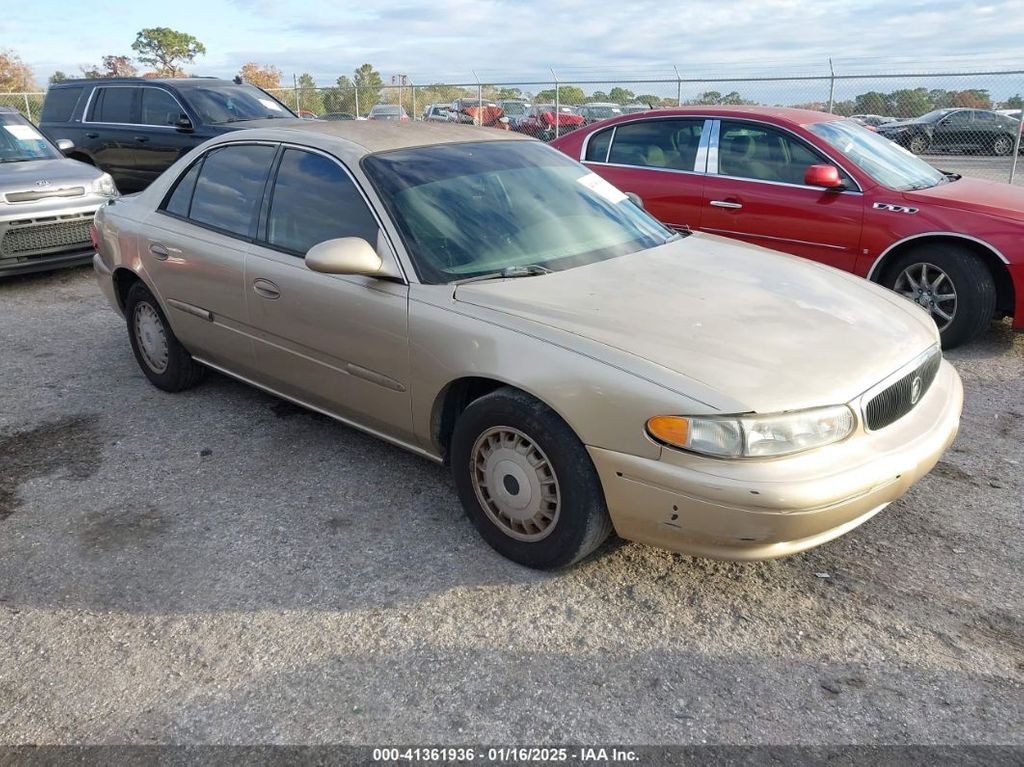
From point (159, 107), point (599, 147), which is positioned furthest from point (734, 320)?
point (159, 107)

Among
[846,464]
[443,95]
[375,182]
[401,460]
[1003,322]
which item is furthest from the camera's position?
[443,95]

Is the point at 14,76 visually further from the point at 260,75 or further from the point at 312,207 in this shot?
the point at 312,207

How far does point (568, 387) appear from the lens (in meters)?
2.81

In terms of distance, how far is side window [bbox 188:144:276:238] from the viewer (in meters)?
4.08

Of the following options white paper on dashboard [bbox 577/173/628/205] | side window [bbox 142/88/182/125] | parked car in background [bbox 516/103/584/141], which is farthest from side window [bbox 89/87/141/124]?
parked car in background [bbox 516/103/584/141]

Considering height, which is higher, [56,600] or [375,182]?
[375,182]

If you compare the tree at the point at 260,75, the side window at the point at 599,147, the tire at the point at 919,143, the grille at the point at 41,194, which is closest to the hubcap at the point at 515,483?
the side window at the point at 599,147

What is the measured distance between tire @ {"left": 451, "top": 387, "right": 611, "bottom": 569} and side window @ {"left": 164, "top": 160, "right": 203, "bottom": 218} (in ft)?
7.63

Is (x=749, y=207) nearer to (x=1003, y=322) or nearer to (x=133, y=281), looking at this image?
(x=1003, y=322)

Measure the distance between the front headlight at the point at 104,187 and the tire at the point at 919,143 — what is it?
55.7 feet

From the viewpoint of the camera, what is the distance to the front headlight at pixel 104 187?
827 centimetres

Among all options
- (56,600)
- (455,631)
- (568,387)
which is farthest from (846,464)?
(56,600)

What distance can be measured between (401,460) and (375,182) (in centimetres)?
136

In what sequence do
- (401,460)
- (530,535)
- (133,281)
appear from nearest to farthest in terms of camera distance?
(530,535), (401,460), (133,281)
